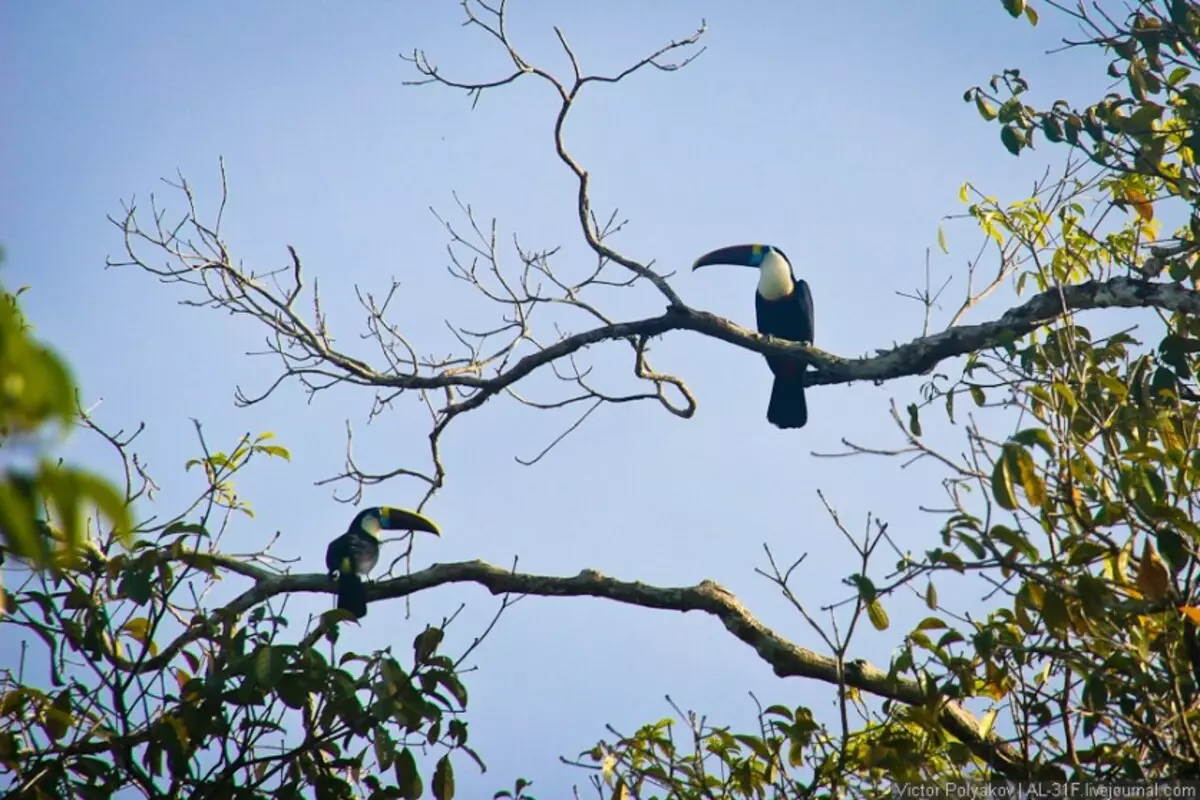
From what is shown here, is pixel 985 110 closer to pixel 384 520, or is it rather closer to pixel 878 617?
pixel 878 617

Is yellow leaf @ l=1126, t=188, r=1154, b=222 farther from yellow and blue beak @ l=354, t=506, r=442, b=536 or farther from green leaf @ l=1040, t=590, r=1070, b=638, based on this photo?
yellow and blue beak @ l=354, t=506, r=442, b=536

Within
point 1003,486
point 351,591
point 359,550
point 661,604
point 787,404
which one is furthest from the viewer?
point 787,404

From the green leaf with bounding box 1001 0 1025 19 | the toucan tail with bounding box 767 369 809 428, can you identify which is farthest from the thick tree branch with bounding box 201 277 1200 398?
the toucan tail with bounding box 767 369 809 428

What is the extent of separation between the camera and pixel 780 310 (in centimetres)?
783

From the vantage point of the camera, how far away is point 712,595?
13.9 ft

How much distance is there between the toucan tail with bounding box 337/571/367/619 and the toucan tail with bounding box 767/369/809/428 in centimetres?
293

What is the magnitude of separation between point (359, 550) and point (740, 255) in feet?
13.2

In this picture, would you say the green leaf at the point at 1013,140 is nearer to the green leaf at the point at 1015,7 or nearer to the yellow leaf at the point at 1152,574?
the green leaf at the point at 1015,7

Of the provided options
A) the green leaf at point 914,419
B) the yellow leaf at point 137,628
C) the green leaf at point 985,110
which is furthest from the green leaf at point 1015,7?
the yellow leaf at point 137,628

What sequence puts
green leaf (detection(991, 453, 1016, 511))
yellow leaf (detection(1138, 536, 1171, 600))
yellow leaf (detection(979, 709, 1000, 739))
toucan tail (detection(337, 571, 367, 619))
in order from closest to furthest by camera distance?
green leaf (detection(991, 453, 1016, 511)) < yellow leaf (detection(1138, 536, 1171, 600)) < yellow leaf (detection(979, 709, 1000, 739)) < toucan tail (detection(337, 571, 367, 619))

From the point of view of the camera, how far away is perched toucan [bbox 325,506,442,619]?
489 centimetres

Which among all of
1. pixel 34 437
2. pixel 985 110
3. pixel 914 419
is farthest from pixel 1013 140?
pixel 34 437

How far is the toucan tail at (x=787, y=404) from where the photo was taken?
700 cm

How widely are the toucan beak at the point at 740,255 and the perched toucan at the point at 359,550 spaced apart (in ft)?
9.56
